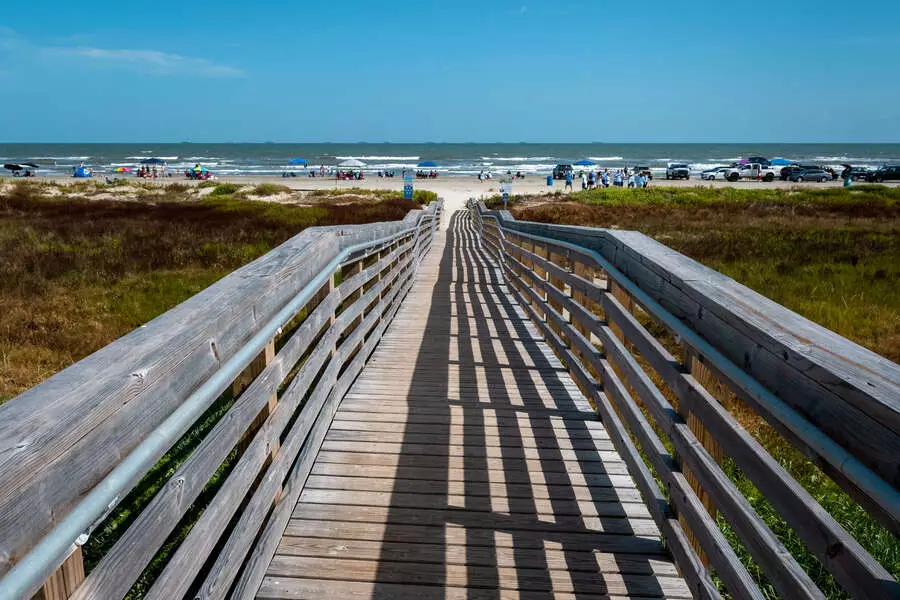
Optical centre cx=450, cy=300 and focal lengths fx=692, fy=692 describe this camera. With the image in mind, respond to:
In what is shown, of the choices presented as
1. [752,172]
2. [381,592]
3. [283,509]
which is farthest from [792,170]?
[381,592]

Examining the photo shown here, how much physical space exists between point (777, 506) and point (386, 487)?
2.14 meters

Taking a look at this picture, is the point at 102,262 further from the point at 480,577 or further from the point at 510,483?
the point at 480,577

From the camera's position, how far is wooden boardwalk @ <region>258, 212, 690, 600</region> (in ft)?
8.89

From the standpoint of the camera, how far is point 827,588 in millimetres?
3256

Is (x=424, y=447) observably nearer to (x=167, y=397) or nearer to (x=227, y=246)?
(x=167, y=397)

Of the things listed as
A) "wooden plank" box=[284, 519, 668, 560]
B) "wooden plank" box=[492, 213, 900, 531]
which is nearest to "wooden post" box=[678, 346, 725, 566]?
"wooden plank" box=[492, 213, 900, 531]

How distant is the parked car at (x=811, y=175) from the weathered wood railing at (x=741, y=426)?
6370 cm

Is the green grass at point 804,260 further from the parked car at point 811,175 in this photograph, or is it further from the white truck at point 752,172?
the white truck at point 752,172

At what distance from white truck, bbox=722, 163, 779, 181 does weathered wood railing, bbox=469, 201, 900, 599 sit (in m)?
63.8

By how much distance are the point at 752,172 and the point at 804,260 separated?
2123 inches

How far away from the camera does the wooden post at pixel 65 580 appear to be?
3.81ft

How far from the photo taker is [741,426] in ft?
7.59

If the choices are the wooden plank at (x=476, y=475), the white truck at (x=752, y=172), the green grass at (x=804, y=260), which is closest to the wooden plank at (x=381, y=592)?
the wooden plank at (x=476, y=475)

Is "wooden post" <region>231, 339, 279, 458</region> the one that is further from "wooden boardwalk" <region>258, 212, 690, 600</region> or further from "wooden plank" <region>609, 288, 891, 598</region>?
"wooden plank" <region>609, 288, 891, 598</region>
